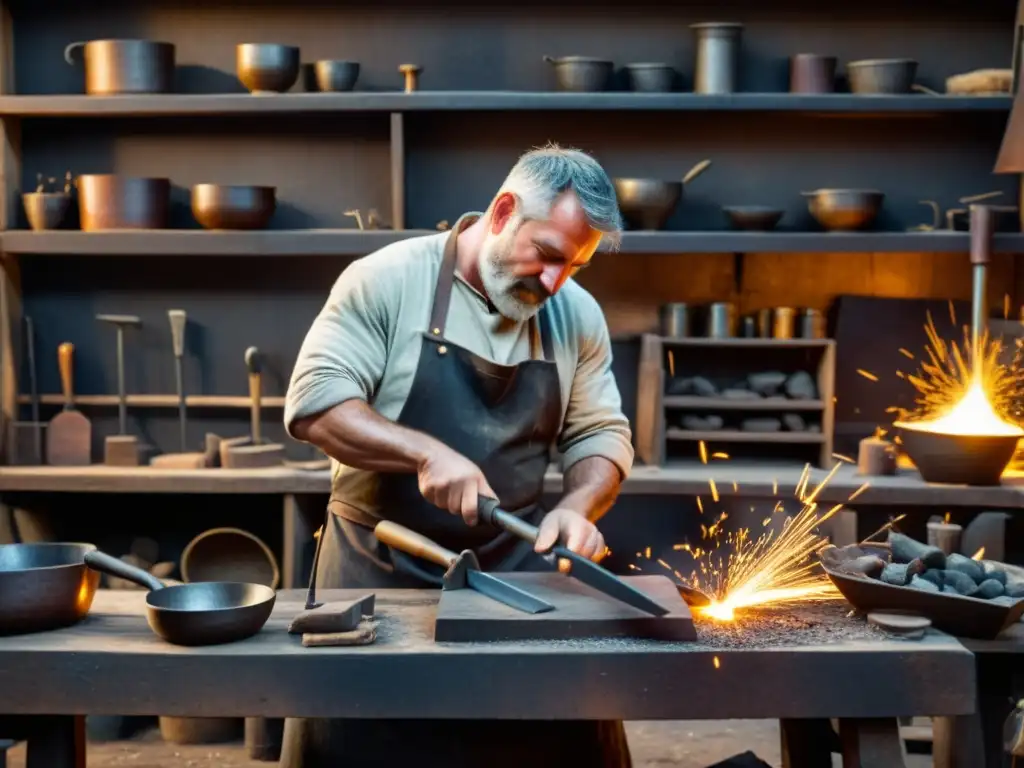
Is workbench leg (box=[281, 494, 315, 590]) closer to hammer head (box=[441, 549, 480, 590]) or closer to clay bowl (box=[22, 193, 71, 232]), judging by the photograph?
clay bowl (box=[22, 193, 71, 232])

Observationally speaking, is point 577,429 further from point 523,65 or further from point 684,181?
point 523,65

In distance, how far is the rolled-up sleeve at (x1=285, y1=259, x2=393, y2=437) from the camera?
3.23 metres

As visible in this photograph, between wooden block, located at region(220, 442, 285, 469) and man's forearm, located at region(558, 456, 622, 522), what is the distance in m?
2.08

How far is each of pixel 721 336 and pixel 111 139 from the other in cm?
294

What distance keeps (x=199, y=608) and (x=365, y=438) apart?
2.22 ft

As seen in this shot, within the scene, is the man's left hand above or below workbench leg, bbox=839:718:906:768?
above

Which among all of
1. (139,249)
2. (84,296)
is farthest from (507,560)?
(84,296)

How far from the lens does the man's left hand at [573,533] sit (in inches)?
117

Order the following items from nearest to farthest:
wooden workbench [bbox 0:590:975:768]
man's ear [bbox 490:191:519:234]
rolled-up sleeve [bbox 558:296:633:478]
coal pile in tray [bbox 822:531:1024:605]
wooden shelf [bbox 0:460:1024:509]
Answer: wooden workbench [bbox 0:590:975:768]
coal pile in tray [bbox 822:531:1024:605]
man's ear [bbox 490:191:519:234]
rolled-up sleeve [bbox 558:296:633:478]
wooden shelf [bbox 0:460:1024:509]

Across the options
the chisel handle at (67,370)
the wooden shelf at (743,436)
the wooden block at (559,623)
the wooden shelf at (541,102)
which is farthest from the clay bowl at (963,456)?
the chisel handle at (67,370)

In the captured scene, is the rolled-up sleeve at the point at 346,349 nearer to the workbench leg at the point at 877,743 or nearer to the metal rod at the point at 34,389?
the workbench leg at the point at 877,743

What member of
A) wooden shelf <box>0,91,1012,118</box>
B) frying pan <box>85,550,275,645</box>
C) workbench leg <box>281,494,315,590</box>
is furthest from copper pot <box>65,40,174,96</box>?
frying pan <box>85,550,275,645</box>

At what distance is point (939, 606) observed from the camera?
2.80 meters

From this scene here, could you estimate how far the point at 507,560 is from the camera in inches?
142
